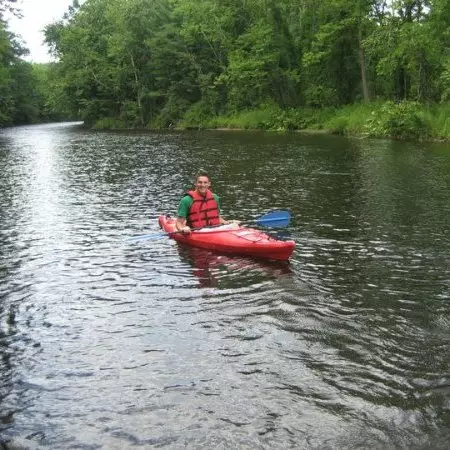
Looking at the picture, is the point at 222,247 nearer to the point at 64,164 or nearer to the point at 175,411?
the point at 175,411

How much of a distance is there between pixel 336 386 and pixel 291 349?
0.93 metres

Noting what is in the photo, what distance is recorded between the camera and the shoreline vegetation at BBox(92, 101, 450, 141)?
1075 inches

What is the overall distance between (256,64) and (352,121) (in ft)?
34.8

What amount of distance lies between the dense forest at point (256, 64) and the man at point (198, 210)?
15530mm

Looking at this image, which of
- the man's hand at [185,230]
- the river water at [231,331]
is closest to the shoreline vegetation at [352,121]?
the river water at [231,331]

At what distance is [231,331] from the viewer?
697cm

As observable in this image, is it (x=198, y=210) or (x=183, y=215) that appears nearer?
(x=183, y=215)

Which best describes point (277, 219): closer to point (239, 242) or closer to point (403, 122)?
point (239, 242)

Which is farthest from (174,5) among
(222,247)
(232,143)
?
(222,247)

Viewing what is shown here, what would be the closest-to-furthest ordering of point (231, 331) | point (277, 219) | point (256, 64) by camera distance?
point (231, 331), point (277, 219), point (256, 64)

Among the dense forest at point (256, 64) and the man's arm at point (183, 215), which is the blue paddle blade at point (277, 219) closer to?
the man's arm at point (183, 215)

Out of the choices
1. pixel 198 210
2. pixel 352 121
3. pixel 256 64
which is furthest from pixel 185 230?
pixel 256 64

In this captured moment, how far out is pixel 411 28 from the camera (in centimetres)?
2897

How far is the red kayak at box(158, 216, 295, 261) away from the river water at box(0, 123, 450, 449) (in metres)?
0.23
